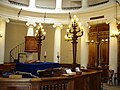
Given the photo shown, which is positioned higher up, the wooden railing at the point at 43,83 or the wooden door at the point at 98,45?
the wooden door at the point at 98,45

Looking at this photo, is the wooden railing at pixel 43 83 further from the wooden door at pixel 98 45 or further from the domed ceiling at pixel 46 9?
the domed ceiling at pixel 46 9

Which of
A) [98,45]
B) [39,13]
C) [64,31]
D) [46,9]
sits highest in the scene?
[46,9]

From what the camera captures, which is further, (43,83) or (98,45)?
(98,45)

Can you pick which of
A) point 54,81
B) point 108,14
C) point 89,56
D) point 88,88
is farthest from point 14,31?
point 54,81

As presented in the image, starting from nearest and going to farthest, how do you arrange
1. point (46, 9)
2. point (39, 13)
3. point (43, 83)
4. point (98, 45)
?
point (43, 83) → point (98, 45) → point (39, 13) → point (46, 9)

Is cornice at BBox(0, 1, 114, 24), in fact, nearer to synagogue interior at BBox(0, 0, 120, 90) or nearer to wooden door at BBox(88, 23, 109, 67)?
synagogue interior at BBox(0, 0, 120, 90)

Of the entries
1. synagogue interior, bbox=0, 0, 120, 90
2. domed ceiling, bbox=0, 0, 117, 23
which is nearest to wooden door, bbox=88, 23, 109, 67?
synagogue interior, bbox=0, 0, 120, 90

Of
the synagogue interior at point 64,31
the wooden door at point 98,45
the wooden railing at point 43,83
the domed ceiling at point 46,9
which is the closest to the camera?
the wooden railing at point 43,83

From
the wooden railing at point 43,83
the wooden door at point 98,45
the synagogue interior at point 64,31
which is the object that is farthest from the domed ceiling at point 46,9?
the wooden railing at point 43,83

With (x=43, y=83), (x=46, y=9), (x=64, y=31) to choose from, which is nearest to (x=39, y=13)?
(x=46, y=9)

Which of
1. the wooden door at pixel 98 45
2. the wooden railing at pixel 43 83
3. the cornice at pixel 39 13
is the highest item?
the cornice at pixel 39 13

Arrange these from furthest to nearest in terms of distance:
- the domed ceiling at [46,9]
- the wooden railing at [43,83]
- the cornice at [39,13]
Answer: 1. the domed ceiling at [46,9]
2. the cornice at [39,13]
3. the wooden railing at [43,83]

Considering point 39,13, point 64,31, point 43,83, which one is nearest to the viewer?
point 43,83

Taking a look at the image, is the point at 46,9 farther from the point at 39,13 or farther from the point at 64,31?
the point at 64,31
